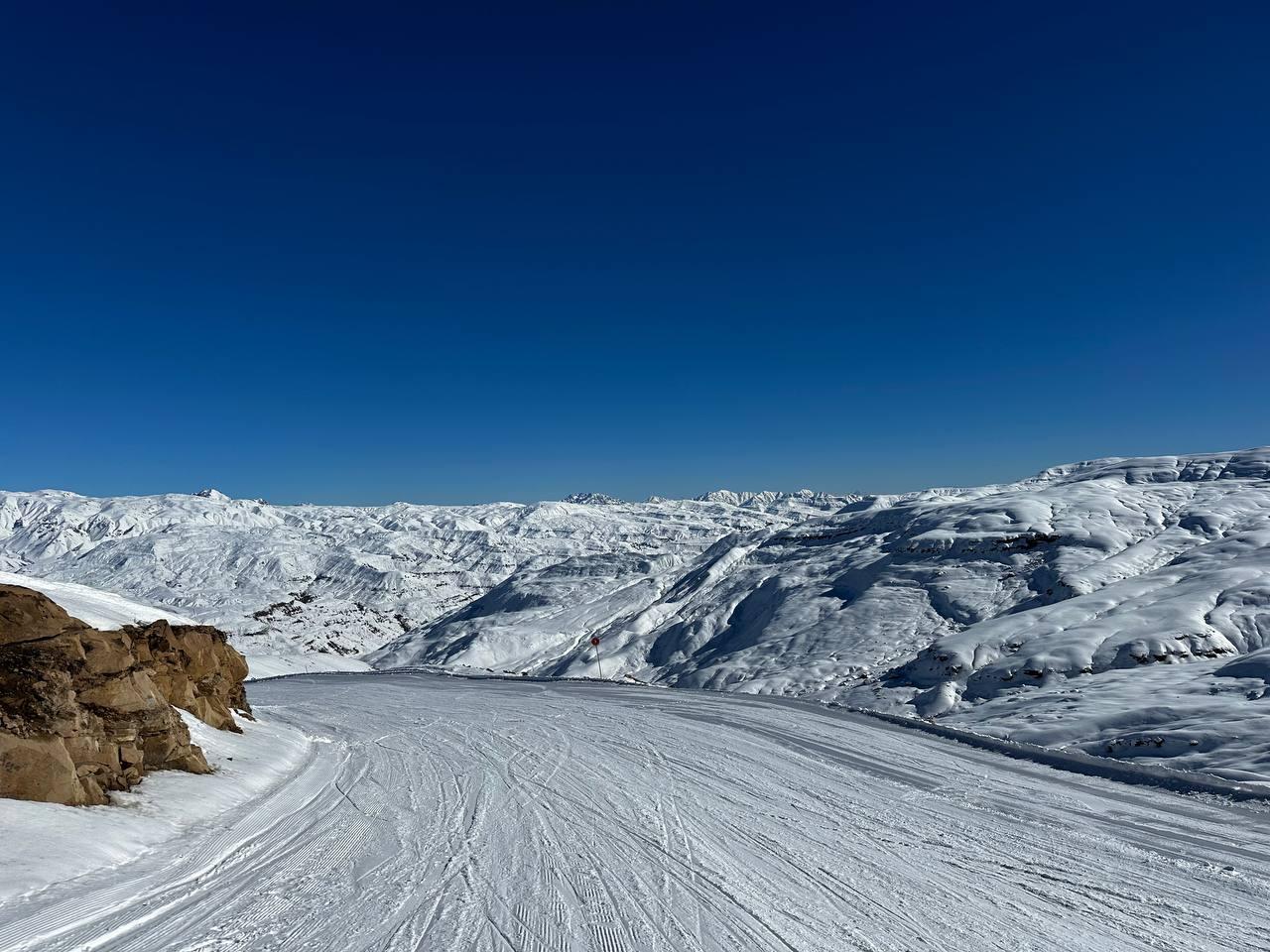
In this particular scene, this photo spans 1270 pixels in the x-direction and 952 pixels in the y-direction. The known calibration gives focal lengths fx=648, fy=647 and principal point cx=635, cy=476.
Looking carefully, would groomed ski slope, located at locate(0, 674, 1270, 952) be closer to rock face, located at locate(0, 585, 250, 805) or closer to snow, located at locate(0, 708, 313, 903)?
snow, located at locate(0, 708, 313, 903)

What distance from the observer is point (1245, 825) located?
8859 millimetres

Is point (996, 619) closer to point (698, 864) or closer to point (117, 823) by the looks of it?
point (698, 864)

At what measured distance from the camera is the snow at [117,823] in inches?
293

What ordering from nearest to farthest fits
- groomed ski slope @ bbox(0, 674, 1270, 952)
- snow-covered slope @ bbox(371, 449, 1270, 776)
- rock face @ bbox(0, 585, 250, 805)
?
groomed ski slope @ bbox(0, 674, 1270, 952) < rock face @ bbox(0, 585, 250, 805) < snow-covered slope @ bbox(371, 449, 1270, 776)

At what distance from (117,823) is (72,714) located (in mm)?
1797

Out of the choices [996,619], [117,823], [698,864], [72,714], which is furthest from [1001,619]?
[72,714]

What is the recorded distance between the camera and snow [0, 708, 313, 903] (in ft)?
24.5

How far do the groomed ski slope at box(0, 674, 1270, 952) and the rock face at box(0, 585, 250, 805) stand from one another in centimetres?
190

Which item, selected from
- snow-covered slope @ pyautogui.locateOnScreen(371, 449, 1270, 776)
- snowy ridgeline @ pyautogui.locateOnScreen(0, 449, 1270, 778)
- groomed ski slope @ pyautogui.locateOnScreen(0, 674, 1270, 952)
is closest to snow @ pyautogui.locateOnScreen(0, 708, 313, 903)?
groomed ski slope @ pyautogui.locateOnScreen(0, 674, 1270, 952)

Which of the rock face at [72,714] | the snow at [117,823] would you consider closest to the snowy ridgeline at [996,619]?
the snow at [117,823]

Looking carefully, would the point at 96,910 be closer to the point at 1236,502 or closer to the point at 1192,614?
the point at 1192,614

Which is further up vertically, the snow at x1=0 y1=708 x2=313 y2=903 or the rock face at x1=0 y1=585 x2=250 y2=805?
the rock face at x1=0 y1=585 x2=250 y2=805

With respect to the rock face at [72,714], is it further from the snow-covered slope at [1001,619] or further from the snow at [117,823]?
the snow-covered slope at [1001,619]

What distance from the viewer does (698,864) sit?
322 inches
